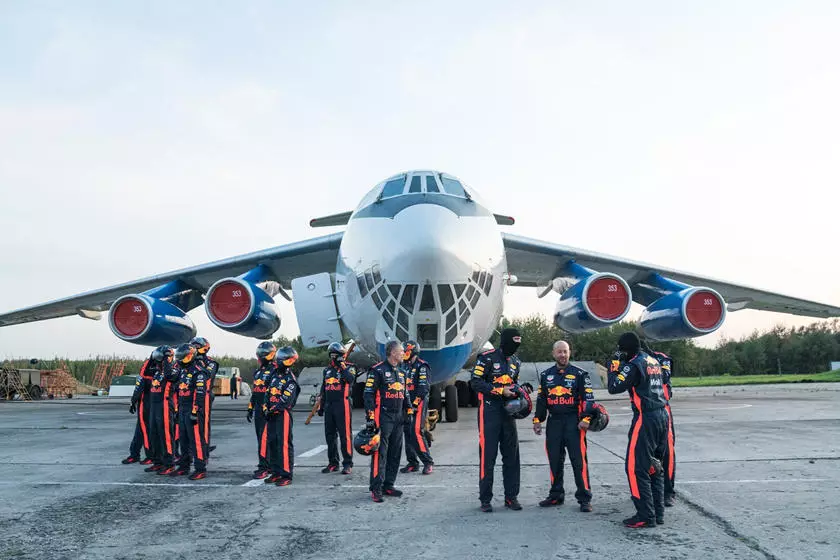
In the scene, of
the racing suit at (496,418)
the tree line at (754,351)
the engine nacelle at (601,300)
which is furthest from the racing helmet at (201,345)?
the tree line at (754,351)

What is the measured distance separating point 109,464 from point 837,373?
38962 mm

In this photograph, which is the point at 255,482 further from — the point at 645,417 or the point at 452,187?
the point at 452,187

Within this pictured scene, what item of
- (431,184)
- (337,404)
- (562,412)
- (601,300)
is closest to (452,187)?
(431,184)

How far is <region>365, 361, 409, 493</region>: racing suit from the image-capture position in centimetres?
533

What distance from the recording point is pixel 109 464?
7191 millimetres

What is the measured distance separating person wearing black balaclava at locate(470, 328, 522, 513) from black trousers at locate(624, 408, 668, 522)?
877mm

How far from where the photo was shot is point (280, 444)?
6.02 m

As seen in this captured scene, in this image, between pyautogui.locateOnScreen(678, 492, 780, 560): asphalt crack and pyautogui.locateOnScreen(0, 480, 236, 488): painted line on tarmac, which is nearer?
pyautogui.locateOnScreen(678, 492, 780, 560): asphalt crack

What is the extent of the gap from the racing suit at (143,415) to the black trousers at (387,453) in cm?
312

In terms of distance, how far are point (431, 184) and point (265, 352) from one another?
3635mm

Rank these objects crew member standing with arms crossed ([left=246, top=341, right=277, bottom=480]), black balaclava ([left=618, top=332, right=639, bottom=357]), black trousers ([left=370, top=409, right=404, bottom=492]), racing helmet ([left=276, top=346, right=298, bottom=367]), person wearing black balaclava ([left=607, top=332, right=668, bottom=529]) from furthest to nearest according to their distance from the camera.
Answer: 1. racing helmet ([left=276, top=346, right=298, bottom=367])
2. crew member standing with arms crossed ([left=246, top=341, right=277, bottom=480])
3. black trousers ([left=370, top=409, right=404, bottom=492])
4. black balaclava ([left=618, top=332, right=639, bottom=357])
5. person wearing black balaclava ([left=607, top=332, right=668, bottom=529])

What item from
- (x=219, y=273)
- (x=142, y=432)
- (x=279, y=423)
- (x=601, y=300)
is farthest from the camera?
(x=219, y=273)

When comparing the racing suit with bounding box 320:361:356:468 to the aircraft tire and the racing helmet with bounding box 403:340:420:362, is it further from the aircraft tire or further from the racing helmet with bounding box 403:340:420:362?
the aircraft tire

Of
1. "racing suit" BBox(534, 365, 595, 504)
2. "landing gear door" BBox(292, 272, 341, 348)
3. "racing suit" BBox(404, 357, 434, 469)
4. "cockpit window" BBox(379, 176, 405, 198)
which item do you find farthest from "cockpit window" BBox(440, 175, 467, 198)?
"racing suit" BBox(534, 365, 595, 504)
